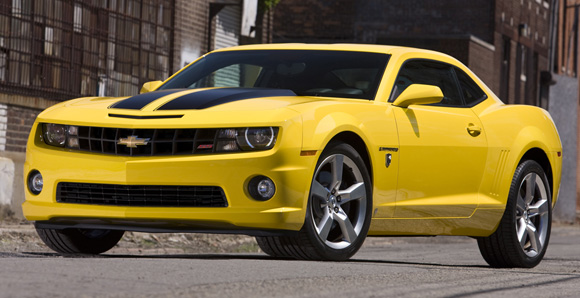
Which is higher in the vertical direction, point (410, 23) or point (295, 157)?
point (410, 23)

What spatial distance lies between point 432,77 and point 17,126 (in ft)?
26.3

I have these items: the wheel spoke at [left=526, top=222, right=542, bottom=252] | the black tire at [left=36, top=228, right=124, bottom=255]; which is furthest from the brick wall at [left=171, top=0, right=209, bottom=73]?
the black tire at [left=36, top=228, right=124, bottom=255]

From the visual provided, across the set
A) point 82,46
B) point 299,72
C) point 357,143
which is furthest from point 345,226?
point 82,46

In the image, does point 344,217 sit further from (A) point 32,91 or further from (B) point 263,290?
(A) point 32,91

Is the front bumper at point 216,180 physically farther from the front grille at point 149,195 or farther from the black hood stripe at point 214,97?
the black hood stripe at point 214,97

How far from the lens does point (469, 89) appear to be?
9.10 metres

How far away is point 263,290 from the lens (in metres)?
5.59

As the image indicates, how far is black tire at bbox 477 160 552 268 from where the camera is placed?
29.1 ft

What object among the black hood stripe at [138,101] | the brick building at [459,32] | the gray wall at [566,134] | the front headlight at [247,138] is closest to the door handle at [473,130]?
the front headlight at [247,138]

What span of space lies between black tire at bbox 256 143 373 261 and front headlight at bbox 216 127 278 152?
38cm

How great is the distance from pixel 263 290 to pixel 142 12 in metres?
14.3

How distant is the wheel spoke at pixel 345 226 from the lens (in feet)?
24.4

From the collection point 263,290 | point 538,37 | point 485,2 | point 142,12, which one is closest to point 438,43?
A: point 485,2

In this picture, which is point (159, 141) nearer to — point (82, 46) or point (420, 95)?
point (420, 95)
